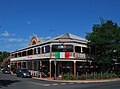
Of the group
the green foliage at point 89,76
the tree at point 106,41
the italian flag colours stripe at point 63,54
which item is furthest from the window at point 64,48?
the green foliage at point 89,76

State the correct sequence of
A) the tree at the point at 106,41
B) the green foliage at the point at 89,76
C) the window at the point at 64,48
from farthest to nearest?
the window at the point at 64,48, the tree at the point at 106,41, the green foliage at the point at 89,76

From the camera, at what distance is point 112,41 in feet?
146

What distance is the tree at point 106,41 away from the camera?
43906 mm

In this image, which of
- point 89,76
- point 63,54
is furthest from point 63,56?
point 89,76

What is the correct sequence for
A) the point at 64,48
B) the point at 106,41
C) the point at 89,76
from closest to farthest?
the point at 89,76, the point at 106,41, the point at 64,48

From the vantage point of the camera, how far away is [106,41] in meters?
44.0

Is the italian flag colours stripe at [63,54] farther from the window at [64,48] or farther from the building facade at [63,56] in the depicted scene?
the window at [64,48]

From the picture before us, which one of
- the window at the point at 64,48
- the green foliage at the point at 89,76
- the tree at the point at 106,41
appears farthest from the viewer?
the window at the point at 64,48

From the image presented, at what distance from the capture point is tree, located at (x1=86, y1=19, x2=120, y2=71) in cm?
4391

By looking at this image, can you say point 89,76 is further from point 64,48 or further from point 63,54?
point 64,48

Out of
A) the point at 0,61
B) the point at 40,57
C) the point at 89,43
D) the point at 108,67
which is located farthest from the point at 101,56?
the point at 0,61

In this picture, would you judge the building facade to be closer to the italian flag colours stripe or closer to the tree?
the italian flag colours stripe

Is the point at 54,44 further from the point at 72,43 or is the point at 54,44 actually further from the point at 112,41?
the point at 112,41

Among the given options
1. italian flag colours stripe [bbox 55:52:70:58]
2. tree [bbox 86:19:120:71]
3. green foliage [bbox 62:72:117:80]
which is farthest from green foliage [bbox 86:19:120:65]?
italian flag colours stripe [bbox 55:52:70:58]
